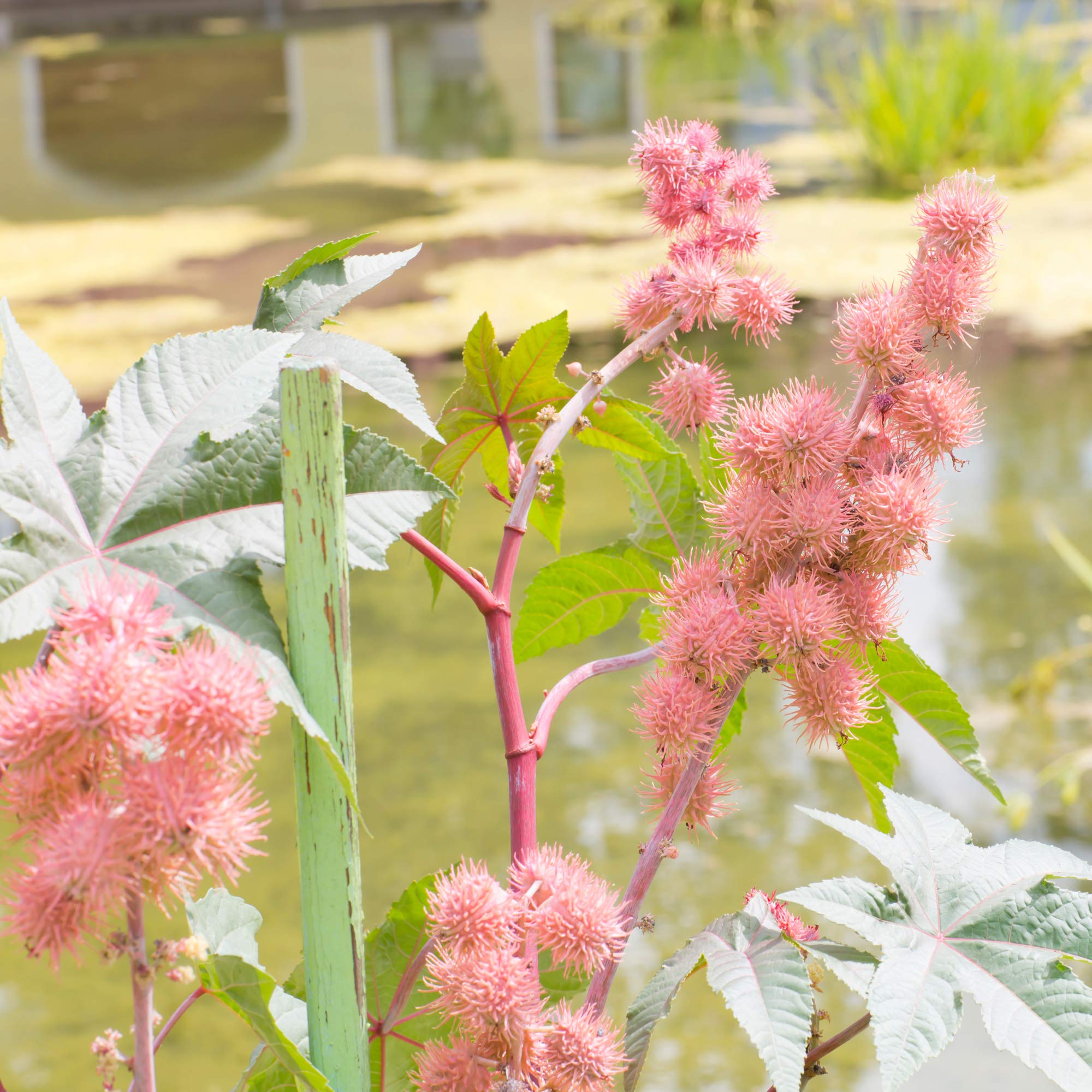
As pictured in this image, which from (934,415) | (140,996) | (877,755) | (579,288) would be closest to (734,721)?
(877,755)

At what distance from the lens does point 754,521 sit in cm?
38

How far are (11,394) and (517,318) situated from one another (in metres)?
2.76

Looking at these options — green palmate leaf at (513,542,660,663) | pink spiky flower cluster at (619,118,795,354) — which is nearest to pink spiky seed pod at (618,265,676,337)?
pink spiky flower cluster at (619,118,795,354)

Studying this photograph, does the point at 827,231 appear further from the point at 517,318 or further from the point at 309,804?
the point at 309,804

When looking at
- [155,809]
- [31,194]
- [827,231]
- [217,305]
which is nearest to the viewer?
[155,809]

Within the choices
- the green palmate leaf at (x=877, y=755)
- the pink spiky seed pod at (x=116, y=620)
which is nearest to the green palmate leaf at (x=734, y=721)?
the green palmate leaf at (x=877, y=755)

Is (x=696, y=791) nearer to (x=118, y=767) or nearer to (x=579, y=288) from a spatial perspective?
(x=118, y=767)

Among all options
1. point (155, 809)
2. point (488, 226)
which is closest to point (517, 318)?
point (488, 226)

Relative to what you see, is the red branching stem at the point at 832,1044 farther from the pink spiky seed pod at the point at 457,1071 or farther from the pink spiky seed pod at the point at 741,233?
the pink spiky seed pod at the point at 741,233

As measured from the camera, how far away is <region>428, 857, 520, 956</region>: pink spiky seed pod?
34 centimetres

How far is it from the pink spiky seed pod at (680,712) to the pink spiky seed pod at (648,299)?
5.0 inches

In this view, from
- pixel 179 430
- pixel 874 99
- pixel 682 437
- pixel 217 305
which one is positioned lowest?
pixel 682 437

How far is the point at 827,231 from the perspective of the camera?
379 centimetres

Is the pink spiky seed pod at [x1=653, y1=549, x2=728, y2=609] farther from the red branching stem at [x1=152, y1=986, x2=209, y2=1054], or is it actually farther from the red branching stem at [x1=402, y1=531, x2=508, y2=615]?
the red branching stem at [x1=152, y1=986, x2=209, y2=1054]
